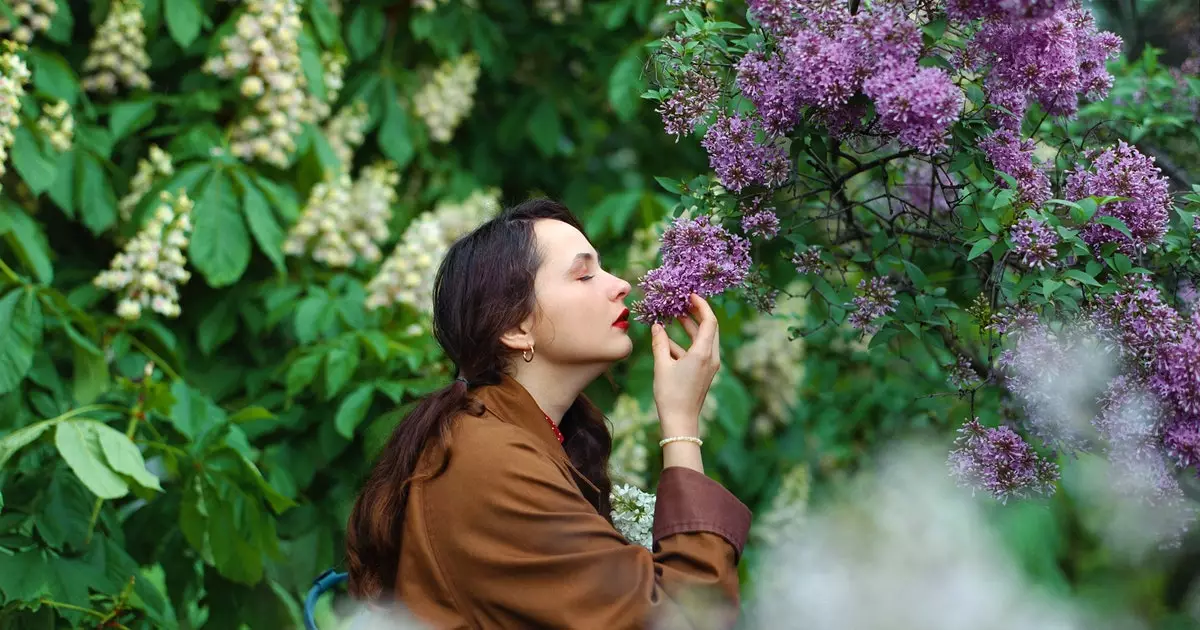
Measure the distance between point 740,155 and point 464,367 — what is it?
21.9 inches

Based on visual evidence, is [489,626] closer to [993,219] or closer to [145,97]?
[993,219]

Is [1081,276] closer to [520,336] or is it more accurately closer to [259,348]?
[520,336]

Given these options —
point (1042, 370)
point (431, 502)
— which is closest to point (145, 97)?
point (431, 502)

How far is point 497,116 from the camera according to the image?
14.1ft

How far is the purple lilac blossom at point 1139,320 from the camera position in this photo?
1688 millimetres

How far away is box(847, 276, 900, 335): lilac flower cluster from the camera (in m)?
1.97

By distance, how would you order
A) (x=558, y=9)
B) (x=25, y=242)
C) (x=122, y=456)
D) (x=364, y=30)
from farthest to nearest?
1. (x=558, y=9)
2. (x=364, y=30)
3. (x=25, y=242)
4. (x=122, y=456)

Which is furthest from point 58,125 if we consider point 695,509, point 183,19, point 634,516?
point 695,509

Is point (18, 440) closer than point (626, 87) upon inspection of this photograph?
Yes

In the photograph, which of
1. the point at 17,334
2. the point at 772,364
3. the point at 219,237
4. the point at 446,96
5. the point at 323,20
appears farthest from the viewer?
the point at 772,364

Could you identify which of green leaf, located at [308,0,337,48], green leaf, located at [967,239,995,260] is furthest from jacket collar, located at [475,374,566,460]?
green leaf, located at [308,0,337,48]

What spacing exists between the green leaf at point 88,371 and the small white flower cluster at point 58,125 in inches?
19.1

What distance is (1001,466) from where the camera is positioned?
6.04ft

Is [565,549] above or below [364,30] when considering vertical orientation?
below
